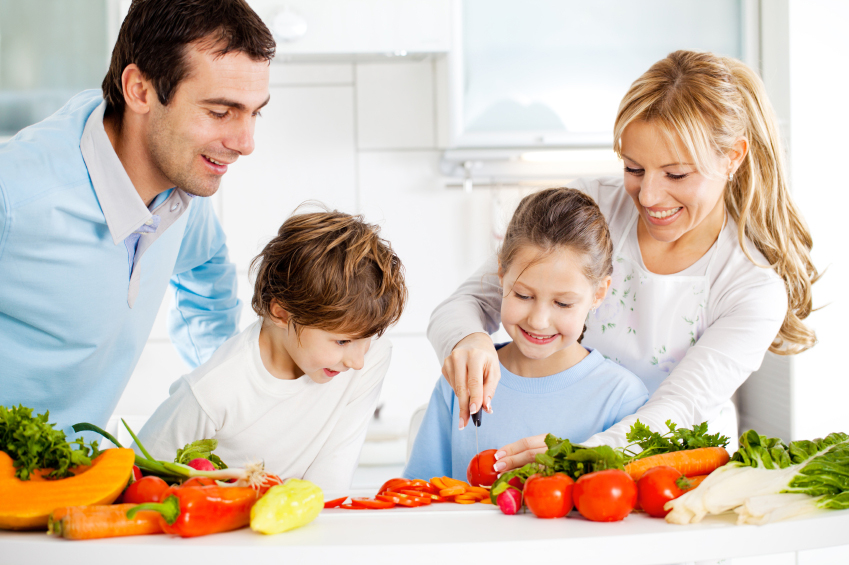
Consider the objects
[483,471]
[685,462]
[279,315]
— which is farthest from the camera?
[279,315]

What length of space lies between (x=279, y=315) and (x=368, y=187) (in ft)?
4.92

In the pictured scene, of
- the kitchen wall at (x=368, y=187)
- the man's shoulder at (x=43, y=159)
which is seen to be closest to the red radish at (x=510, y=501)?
the man's shoulder at (x=43, y=159)

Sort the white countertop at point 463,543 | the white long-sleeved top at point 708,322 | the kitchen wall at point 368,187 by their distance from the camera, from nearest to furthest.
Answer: the white countertop at point 463,543 → the white long-sleeved top at point 708,322 → the kitchen wall at point 368,187

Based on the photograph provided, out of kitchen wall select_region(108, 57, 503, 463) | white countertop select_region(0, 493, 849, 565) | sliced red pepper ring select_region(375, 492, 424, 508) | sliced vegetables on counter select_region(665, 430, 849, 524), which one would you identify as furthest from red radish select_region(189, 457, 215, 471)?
kitchen wall select_region(108, 57, 503, 463)

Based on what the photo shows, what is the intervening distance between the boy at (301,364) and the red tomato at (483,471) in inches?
13.1

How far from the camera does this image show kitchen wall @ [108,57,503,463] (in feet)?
8.98

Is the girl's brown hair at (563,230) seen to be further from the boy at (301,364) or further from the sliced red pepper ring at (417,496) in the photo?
the sliced red pepper ring at (417,496)

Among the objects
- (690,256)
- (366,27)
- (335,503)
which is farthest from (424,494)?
(366,27)

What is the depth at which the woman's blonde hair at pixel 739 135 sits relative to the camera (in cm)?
134

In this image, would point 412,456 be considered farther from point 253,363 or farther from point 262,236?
point 262,236

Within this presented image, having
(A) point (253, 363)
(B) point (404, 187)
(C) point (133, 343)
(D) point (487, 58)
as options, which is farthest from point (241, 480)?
(B) point (404, 187)

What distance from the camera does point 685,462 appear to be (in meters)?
0.96

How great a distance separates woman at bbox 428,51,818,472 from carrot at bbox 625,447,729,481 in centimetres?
19

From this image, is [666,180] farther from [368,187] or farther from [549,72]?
[368,187]
